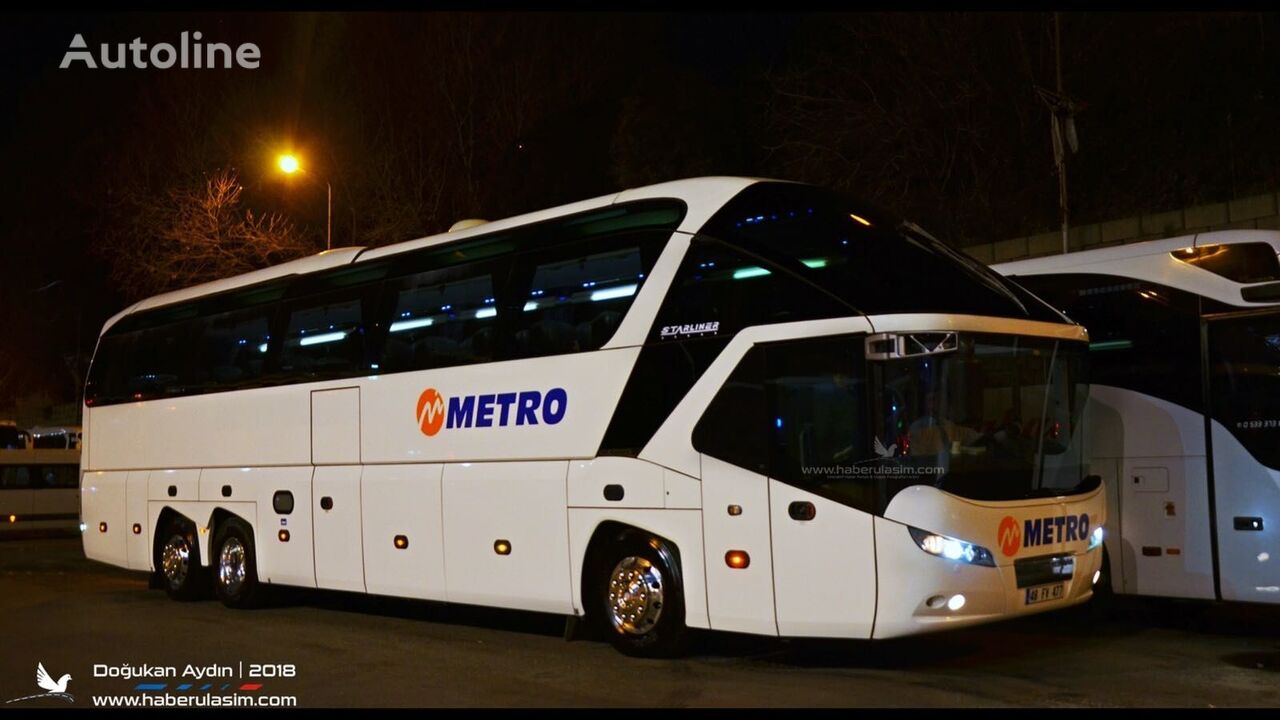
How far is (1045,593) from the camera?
9633 millimetres

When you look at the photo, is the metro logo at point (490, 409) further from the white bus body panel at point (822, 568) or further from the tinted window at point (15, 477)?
the tinted window at point (15, 477)

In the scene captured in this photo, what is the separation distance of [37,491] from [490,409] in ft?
90.9

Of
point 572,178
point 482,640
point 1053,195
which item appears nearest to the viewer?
point 482,640

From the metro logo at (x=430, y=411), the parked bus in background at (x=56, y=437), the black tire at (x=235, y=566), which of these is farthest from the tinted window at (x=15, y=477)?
the metro logo at (x=430, y=411)

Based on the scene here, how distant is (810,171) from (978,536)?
23.0 metres

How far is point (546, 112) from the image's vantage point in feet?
126

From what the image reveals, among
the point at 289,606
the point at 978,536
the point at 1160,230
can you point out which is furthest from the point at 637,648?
the point at 1160,230

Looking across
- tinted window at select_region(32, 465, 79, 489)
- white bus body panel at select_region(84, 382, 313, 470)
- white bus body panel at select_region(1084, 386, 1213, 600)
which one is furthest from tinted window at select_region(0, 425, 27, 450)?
white bus body panel at select_region(1084, 386, 1213, 600)

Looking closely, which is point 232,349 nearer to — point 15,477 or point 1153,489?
point 1153,489

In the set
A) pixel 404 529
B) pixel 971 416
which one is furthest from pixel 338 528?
pixel 971 416

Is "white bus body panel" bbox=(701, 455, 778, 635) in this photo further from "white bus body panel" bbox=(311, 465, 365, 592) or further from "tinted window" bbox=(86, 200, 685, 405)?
"white bus body panel" bbox=(311, 465, 365, 592)

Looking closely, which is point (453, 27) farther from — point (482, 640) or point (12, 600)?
point (482, 640)

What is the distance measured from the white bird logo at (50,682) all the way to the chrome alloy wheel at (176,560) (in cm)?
→ 590

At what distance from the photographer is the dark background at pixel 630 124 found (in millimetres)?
26078
